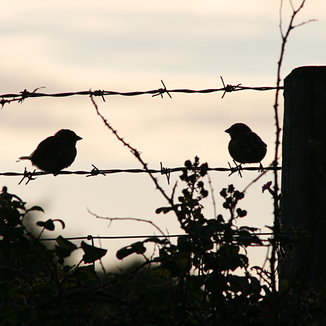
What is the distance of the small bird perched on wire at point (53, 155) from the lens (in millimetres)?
10062

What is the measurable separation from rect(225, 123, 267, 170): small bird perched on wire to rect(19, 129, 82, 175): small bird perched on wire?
234 cm

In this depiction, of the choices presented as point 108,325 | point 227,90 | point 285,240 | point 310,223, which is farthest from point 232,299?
point 227,90

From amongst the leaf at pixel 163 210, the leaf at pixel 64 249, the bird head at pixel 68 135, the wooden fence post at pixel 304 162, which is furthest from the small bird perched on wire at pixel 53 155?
the leaf at pixel 163 210

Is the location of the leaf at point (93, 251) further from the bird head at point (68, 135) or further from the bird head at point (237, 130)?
the bird head at point (237, 130)

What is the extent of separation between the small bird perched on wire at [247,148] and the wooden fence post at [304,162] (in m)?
5.14

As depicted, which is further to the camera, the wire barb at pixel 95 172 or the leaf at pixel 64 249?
the wire barb at pixel 95 172

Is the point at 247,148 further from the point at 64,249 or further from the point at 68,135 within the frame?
the point at 64,249

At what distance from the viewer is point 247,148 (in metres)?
10.1

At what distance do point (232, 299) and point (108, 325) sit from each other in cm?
66

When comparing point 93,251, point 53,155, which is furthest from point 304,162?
point 53,155

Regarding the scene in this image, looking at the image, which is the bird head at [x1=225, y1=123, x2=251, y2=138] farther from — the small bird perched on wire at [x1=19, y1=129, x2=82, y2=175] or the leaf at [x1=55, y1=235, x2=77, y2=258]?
the leaf at [x1=55, y1=235, x2=77, y2=258]

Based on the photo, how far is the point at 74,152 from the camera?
1034 centimetres

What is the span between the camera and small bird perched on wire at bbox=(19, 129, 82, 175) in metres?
10.1

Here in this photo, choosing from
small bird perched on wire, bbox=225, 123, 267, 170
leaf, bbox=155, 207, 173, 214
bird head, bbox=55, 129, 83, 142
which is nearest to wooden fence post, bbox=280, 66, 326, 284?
leaf, bbox=155, 207, 173, 214
